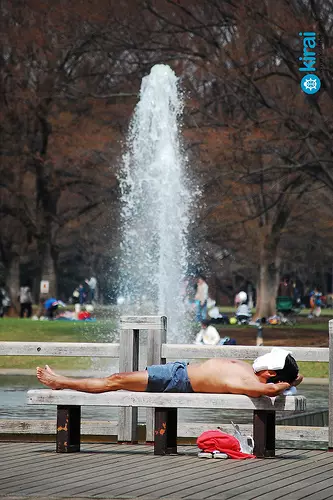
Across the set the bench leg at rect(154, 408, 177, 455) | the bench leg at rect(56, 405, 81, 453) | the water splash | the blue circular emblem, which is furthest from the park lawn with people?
the bench leg at rect(56, 405, 81, 453)

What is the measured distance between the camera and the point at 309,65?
3281cm

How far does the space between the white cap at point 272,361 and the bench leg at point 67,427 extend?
1560 mm

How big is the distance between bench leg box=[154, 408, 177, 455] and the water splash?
68.2 feet

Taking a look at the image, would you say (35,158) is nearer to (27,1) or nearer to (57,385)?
(27,1)

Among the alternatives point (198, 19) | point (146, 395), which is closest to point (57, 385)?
point (146, 395)

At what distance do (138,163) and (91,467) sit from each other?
29.7 metres

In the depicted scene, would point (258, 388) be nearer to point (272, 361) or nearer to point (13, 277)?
point (272, 361)

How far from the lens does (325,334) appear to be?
123 ft

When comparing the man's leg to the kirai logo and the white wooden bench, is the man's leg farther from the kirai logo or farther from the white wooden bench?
the kirai logo

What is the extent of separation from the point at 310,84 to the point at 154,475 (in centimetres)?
2500

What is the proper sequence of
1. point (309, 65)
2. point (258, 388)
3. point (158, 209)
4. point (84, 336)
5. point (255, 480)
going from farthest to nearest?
point (158, 209) < point (309, 65) < point (84, 336) < point (258, 388) < point (255, 480)

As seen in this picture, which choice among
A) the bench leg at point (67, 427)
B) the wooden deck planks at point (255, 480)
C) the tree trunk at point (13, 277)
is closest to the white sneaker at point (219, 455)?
the wooden deck planks at point (255, 480)

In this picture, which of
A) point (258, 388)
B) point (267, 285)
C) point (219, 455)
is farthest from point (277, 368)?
point (267, 285)

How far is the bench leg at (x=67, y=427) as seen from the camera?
1019cm
